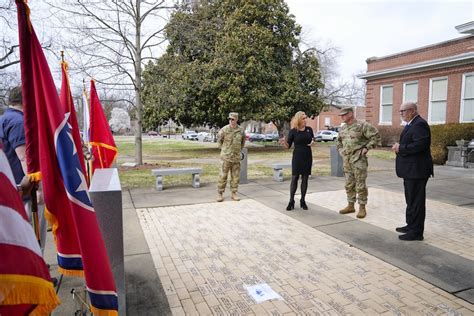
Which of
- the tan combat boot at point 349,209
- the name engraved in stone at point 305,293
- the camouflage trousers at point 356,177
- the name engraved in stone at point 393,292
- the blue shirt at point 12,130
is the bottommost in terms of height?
the name engraved in stone at point 305,293

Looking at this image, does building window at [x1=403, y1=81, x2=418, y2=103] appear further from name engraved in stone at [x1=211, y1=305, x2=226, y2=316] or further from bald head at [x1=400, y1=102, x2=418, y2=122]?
name engraved in stone at [x1=211, y1=305, x2=226, y2=316]

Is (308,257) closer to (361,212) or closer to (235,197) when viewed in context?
(361,212)

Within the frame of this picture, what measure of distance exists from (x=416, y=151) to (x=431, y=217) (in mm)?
2147

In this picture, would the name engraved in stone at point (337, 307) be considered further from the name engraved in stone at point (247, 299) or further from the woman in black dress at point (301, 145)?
the woman in black dress at point (301, 145)

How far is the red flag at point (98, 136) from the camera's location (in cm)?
661

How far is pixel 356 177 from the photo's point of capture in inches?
242

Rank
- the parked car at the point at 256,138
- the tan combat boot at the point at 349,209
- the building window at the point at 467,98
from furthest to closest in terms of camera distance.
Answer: the parked car at the point at 256,138, the building window at the point at 467,98, the tan combat boot at the point at 349,209

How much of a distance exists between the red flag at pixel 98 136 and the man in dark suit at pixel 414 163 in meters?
5.02

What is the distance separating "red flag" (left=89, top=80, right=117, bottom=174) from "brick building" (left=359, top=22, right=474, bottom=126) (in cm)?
1781

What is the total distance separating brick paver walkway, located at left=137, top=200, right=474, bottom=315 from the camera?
3260mm

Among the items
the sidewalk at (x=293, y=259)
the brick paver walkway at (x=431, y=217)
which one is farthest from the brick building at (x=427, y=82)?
the sidewalk at (x=293, y=259)

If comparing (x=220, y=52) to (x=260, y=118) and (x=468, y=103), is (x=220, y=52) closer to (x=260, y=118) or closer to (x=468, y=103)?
(x=260, y=118)

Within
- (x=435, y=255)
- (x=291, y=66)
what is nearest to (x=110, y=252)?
(x=435, y=255)

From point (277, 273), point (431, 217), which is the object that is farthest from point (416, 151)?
point (277, 273)
